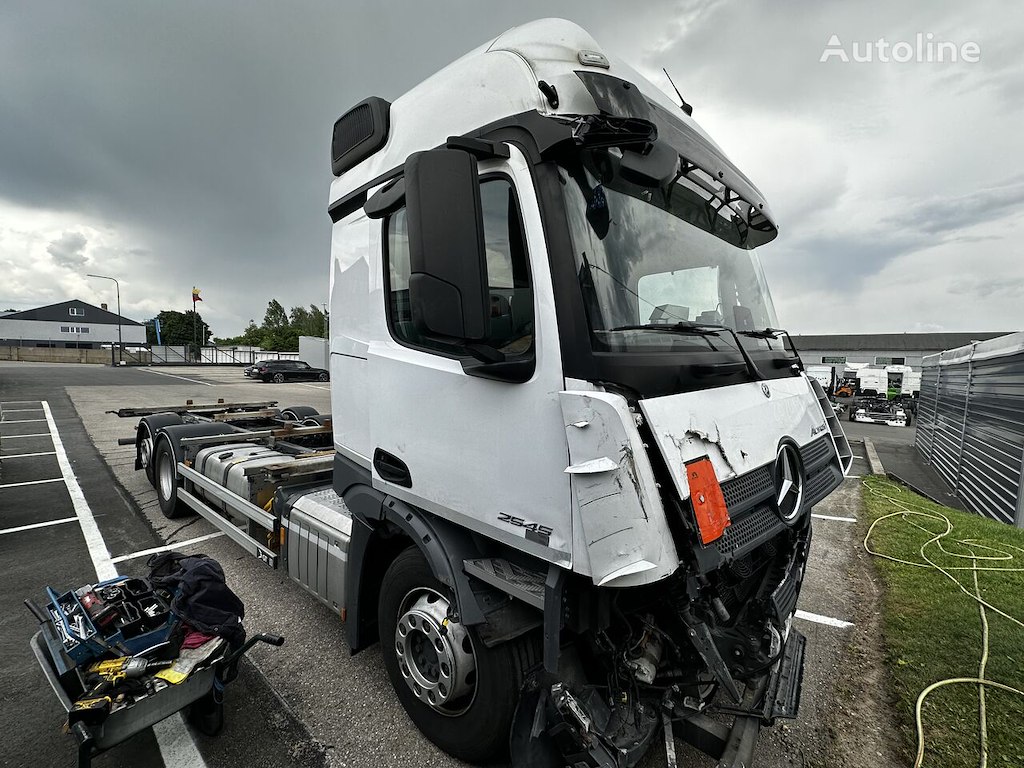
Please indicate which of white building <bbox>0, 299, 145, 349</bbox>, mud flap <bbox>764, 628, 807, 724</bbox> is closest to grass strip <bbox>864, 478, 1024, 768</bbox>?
mud flap <bbox>764, 628, 807, 724</bbox>

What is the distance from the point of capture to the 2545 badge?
179cm

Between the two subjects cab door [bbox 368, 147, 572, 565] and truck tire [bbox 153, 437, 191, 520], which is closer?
cab door [bbox 368, 147, 572, 565]

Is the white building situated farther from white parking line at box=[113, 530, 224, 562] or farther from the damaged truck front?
the damaged truck front

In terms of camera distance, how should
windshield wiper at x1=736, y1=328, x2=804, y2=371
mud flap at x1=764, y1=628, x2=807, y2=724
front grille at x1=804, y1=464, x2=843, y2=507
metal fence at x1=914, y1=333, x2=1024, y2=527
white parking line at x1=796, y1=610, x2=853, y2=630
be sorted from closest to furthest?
mud flap at x1=764, y1=628, x2=807, y2=724 → front grille at x1=804, y1=464, x2=843, y2=507 → windshield wiper at x1=736, y1=328, x2=804, y2=371 → white parking line at x1=796, y1=610, x2=853, y2=630 → metal fence at x1=914, y1=333, x2=1024, y2=527

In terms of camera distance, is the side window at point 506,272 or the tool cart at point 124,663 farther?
the tool cart at point 124,663

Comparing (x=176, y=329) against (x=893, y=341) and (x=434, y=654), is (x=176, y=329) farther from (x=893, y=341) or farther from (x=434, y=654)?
(x=893, y=341)

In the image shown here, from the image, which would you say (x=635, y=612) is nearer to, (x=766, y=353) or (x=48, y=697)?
(x=766, y=353)

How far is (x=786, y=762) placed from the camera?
246 centimetres

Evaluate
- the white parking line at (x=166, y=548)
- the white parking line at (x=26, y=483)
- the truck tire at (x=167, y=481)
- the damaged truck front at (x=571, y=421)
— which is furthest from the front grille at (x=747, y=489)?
the white parking line at (x=26, y=483)

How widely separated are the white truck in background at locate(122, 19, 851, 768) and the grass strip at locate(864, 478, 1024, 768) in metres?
1.00

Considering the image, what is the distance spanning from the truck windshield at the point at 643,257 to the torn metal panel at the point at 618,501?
27 centimetres

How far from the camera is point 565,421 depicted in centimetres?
169

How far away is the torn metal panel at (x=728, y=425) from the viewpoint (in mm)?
1646

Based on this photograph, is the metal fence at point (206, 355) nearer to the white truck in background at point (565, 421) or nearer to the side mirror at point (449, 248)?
the white truck in background at point (565, 421)
